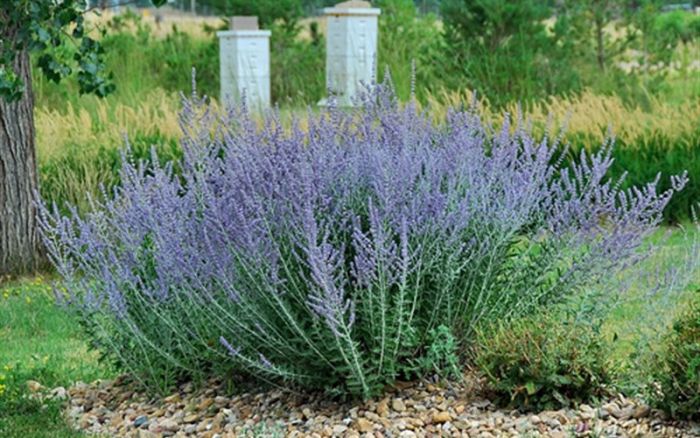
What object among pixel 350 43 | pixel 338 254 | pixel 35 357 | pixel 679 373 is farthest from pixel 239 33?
pixel 679 373

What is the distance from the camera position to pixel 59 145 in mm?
9562

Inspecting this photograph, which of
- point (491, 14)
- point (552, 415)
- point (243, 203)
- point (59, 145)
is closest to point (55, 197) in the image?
point (59, 145)

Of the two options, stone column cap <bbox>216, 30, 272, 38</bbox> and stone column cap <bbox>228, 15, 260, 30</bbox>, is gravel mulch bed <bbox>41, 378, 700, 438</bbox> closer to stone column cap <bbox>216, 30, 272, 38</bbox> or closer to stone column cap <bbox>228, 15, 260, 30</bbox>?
stone column cap <bbox>216, 30, 272, 38</bbox>

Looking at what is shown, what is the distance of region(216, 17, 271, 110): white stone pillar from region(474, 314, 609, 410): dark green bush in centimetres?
1112

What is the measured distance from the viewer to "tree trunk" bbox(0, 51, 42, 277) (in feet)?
25.1

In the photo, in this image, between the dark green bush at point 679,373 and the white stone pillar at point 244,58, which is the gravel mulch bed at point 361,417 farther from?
the white stone pillar at point 244,58

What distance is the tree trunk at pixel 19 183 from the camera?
7.65 meters

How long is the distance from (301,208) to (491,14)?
10.5 meters

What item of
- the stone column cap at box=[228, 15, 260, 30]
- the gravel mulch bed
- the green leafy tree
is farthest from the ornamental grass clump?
the stone column cap at box=[228, 15, 260, 30]

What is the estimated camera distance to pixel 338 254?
14.4ft

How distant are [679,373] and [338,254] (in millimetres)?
1298

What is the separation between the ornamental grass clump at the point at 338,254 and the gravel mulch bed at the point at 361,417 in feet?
0.32

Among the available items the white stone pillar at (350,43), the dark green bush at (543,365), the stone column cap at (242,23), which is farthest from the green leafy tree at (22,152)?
the stone column cap at (242,23)

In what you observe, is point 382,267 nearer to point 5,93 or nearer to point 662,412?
point 662,412
